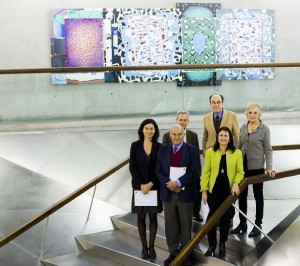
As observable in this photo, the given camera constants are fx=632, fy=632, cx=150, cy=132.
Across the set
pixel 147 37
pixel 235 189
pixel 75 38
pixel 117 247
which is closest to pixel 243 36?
pixel 147 37

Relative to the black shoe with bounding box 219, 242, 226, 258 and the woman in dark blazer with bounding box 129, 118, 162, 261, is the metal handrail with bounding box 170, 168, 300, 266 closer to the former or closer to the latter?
the black shoe with bounding box 219, 242, 226, 258

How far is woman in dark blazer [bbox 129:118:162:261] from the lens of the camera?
246 inches

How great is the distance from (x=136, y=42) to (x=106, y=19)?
27.5 inches

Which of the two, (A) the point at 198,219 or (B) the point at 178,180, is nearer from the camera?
(B) the point at 178,180

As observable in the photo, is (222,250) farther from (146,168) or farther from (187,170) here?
(146,168)

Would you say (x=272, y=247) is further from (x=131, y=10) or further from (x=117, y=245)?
(x=131, y=10)

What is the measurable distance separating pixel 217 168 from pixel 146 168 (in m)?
0.72

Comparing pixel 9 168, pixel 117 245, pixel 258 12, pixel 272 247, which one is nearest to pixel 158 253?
pixel 117 245

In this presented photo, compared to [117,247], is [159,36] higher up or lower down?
higher up

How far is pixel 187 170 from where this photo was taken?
6.08m

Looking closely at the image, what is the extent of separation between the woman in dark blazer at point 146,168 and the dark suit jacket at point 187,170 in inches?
5.8

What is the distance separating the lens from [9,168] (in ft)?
28.5

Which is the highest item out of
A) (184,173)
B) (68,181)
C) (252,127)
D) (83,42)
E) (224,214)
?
(83,42)

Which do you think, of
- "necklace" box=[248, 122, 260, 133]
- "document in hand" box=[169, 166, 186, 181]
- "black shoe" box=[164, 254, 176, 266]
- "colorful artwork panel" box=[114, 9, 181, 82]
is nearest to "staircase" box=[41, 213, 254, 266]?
"black shoe" box=[164, 254, 176, 266]
